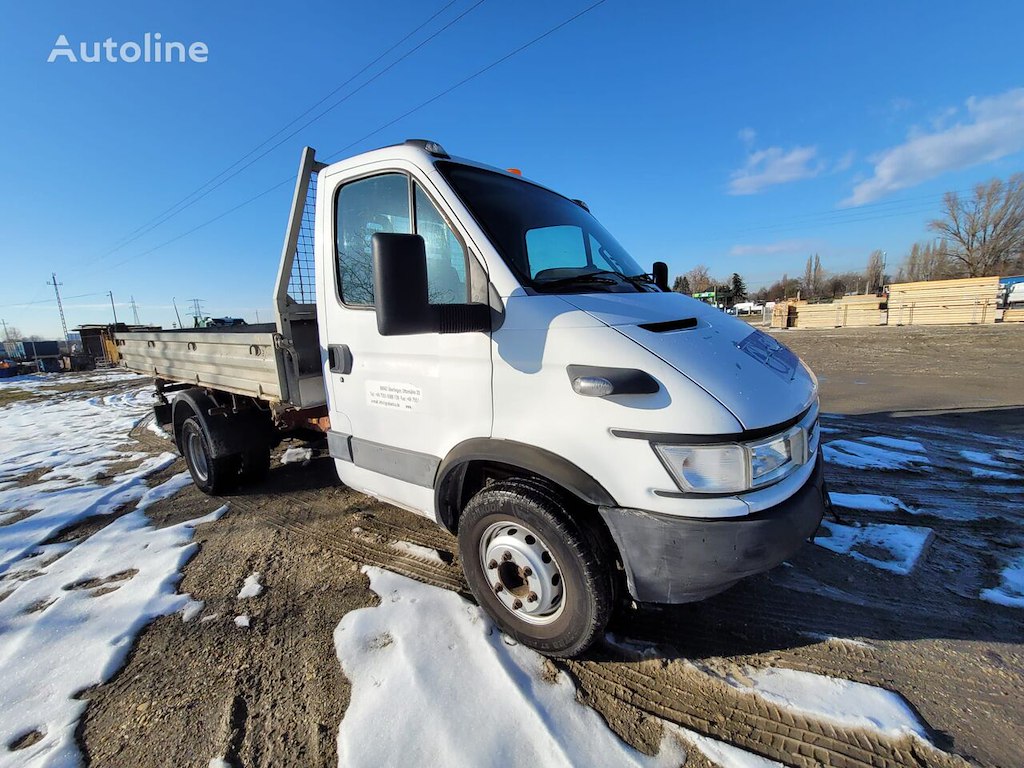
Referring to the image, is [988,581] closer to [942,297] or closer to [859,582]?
[859,582]

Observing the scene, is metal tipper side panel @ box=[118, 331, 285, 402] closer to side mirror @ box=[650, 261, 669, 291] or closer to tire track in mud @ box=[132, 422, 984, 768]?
tire track in mud @ box=[132, 422, 984, 768]

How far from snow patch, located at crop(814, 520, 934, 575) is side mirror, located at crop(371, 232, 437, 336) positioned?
322 centimetres

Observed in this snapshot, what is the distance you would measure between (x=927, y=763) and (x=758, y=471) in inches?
47.6

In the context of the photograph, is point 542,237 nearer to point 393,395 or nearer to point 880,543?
point 393,395

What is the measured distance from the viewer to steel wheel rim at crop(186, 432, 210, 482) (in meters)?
4.48

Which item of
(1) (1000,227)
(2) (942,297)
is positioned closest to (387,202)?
(2) (942,297)

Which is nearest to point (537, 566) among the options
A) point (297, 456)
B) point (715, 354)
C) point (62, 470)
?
point (715, 354)

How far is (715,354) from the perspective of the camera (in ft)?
6.47

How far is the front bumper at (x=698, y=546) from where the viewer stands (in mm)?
1776

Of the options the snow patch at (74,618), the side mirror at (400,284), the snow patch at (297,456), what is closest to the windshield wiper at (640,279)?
the side mirror at (400,284)

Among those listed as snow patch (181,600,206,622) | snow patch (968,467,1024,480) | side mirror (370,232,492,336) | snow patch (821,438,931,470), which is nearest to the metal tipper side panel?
snow patch (181,600,206,622)

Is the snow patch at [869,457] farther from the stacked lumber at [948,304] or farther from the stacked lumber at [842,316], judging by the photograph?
the stacked lumber at [842,316]

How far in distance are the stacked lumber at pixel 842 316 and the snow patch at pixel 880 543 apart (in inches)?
1049

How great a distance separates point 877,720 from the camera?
6.02 ft
